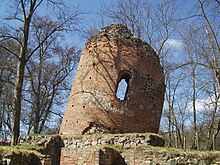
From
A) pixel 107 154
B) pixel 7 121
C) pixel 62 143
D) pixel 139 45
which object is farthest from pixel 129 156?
pixel 7 121

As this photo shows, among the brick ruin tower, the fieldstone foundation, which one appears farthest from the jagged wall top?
the fieldstone foundation

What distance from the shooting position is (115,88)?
1037 centimetres

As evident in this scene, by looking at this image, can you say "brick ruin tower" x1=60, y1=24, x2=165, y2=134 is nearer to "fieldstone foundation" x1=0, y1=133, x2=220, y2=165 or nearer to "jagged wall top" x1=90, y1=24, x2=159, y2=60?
"jagged wall top" x1=90, y1=24, x2=159, y2=60

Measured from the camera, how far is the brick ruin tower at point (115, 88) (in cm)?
1001

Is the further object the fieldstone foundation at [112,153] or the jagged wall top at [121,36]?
the jagged wall top at [121,36]

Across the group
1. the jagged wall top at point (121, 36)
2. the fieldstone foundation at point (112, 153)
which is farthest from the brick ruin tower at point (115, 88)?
the fieldstone foundation at point (112, 153)

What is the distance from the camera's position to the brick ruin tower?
10008 mm

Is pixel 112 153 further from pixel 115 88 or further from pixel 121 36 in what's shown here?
pixel 121 36

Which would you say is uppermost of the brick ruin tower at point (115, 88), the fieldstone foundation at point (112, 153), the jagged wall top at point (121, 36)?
the jagged wall top at point (121, 36)

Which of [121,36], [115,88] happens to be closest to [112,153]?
[115,88]

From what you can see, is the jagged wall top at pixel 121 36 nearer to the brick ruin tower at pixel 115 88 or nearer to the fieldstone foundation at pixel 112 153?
the brick ruin tower at pixel 115 88

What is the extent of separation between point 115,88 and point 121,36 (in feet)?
8.15

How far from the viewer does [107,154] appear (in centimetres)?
699

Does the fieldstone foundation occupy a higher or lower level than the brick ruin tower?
lower
